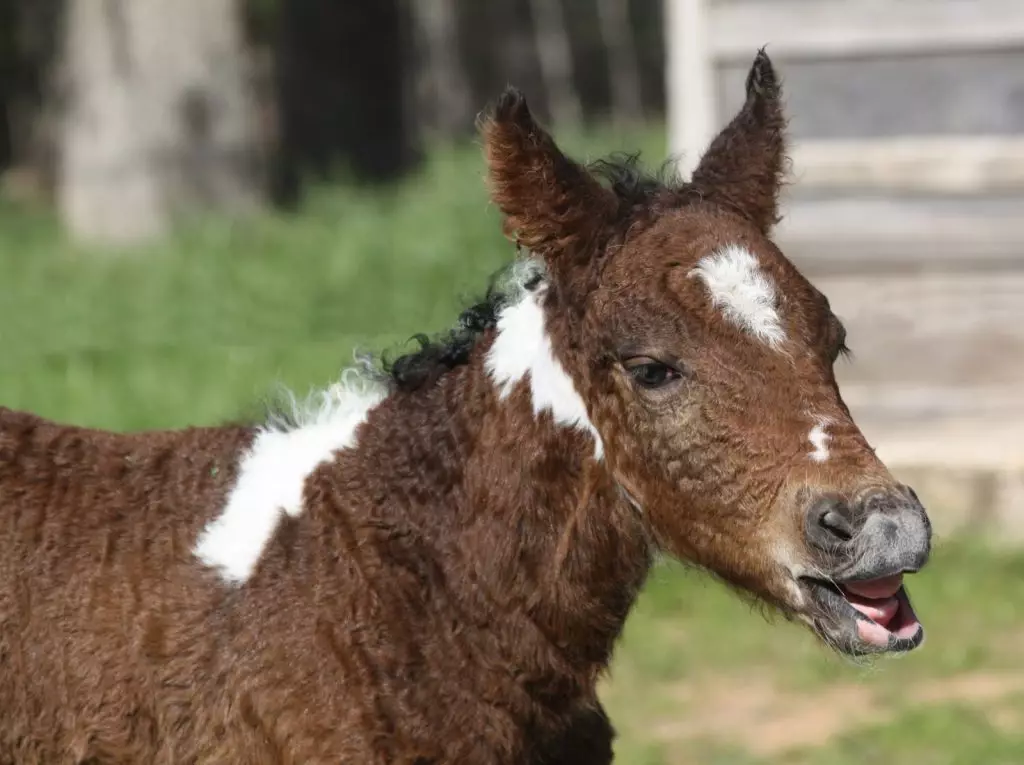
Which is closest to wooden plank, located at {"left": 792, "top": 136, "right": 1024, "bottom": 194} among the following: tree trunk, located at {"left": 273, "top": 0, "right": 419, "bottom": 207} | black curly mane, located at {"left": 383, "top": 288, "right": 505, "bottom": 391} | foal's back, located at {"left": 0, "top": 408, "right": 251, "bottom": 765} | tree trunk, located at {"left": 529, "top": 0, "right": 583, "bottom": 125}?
black curly mane, located at {"left": 383, "top": 288, "right": 505, "bottom": 391}

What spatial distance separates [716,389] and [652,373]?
13 cm

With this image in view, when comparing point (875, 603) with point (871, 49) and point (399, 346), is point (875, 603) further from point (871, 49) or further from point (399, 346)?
point (871, 49)

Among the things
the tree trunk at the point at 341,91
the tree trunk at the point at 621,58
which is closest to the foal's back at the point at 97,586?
the tree trunk at the point at 341,91

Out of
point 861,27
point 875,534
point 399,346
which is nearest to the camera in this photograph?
point 875,534

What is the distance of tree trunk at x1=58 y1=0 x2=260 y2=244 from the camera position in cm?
1271

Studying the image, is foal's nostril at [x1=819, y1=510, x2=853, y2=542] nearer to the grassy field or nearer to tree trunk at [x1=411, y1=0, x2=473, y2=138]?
the grassy field

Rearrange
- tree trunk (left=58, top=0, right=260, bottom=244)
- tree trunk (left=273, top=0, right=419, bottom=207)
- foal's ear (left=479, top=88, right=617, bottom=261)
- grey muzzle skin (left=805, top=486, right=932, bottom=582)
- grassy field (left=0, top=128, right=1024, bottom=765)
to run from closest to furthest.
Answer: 1. grey muzzle skin (left=805, top=486, right=932, bottom=582)
2. foal's ear (left=479, top=88, right=617, bottom=261)
3. grassy field (left=0, top=128, right=1024, bottom=765)
4. tree trunk (left=58, top=0, right=260, bottom=244)
5. tree trunk (left=273, top=0, right=419, bottom=207)

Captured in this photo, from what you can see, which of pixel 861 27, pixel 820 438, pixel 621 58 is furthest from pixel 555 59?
pixel 820 438

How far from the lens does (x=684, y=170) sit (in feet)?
26.1

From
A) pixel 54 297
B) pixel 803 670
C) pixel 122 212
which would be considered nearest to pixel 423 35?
pixel 122 212

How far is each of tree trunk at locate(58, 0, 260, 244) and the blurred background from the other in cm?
2

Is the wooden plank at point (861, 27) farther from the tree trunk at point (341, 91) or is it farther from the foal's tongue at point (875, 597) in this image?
the tree trunk at point (341, 91)

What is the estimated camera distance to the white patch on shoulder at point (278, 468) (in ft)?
11.0

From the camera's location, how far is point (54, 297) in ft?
37.3
